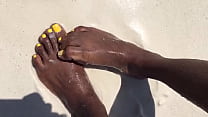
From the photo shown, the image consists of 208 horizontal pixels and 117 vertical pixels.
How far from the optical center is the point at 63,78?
82.5 inches

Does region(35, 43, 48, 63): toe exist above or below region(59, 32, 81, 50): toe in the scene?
below

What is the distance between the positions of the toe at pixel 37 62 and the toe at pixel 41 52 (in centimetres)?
2

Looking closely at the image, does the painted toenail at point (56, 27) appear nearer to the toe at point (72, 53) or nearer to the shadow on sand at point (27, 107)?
the toe at point (72, 53)

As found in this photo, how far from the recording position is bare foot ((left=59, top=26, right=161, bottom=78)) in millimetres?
2006

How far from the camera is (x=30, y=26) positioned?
2049 millimetres

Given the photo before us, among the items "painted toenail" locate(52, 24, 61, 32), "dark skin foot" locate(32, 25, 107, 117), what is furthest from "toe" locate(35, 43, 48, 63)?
"painted toenail" locate(52, 24, 61, 32)

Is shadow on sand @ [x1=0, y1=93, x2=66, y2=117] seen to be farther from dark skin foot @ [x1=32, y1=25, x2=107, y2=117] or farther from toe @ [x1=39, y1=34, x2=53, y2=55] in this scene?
toe @ [x1=39, y1=34, x2=53, y2=55]

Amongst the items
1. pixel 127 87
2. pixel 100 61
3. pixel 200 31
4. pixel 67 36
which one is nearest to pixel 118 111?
pixel 127 87

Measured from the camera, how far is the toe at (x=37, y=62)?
2.06 meters

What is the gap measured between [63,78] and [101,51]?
227 mm

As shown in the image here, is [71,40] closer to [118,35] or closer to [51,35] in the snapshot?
[51,35]

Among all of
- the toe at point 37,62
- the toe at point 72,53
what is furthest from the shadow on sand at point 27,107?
the toe at point 72,53

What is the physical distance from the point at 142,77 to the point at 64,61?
374 mm

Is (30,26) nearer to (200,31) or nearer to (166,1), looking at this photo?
(166,1)
